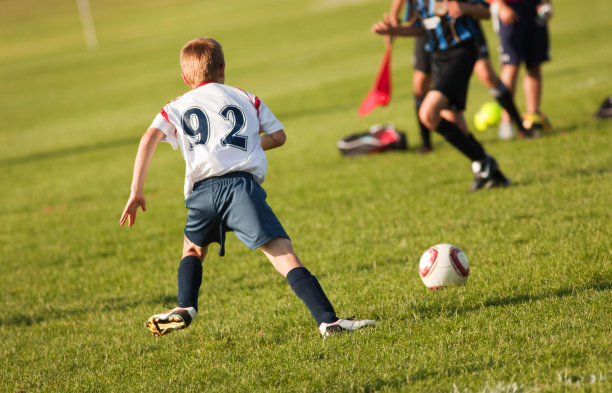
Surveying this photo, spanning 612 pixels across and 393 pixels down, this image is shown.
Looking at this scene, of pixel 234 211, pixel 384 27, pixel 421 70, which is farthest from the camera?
pixel 421 70

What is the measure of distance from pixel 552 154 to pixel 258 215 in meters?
4.90

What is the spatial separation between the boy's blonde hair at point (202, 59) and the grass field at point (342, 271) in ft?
5.10

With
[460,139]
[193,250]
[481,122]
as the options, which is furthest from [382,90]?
[193,250]

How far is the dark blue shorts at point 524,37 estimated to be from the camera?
8.73 meters

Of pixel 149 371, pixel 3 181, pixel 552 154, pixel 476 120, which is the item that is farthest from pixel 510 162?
pixel 3 181

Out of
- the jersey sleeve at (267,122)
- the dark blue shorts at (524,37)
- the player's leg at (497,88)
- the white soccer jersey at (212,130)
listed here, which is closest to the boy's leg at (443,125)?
the player's leg at (497,88)

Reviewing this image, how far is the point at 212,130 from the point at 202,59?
0.44m

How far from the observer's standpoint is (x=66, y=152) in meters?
13.9

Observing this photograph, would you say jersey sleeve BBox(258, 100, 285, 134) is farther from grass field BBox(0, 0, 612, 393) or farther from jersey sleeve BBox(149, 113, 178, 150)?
grass field BBox(0, 0, 612, 393)

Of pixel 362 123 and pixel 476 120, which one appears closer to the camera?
pixel 476 120

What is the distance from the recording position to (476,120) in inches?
389

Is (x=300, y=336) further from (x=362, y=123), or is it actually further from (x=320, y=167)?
(x=362, y=123)

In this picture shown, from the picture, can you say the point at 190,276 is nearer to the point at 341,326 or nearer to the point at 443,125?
the point at 341,326

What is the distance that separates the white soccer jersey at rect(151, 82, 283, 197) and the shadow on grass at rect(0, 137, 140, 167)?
1038 cm
